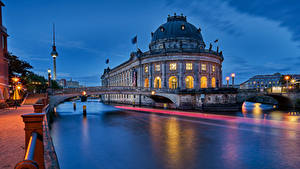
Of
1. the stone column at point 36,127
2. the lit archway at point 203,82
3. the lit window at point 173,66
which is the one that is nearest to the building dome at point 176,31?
the lit window at point 173,66

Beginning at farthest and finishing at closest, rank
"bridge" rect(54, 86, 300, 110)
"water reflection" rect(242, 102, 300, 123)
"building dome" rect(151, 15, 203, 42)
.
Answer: "building dome" rect(151, 15, 203, 42) < "bridge" rect(54, 86, 300, 110) < "water reflection" rect(242, 102, 300, 123)

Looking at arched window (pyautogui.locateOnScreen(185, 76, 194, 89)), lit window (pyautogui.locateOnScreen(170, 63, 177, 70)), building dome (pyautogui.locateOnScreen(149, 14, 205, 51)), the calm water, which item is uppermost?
building dome (pyautogui.locateOnScreen(149, 14, 205, 51))

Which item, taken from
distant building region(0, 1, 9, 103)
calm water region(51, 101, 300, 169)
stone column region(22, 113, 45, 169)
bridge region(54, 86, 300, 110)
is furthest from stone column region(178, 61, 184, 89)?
stone column region(22, 113, 45, 169)

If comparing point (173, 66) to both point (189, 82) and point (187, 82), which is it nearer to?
point (187, 82)

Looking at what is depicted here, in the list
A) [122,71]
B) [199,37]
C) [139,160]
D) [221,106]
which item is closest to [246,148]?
[139,160]

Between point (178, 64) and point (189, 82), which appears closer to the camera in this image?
point (178, 64)

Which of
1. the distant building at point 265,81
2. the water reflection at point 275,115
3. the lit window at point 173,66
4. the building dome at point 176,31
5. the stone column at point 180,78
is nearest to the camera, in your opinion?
the water reflection at point 275,115

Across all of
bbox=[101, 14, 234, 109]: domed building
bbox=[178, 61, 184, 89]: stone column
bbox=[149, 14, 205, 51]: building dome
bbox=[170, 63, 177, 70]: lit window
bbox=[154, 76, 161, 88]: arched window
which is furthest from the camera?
bbox=[149, 14, 205, 51]: building dome

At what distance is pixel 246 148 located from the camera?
13344 millimetres

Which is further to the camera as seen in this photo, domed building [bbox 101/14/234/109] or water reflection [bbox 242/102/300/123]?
domed building [bbox 101/14/234/109]

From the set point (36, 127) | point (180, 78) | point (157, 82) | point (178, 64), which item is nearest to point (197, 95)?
point (180, 78)

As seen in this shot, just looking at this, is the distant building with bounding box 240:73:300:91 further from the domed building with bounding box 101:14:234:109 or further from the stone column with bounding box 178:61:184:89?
the stone column with bounding box 178:61:184:89

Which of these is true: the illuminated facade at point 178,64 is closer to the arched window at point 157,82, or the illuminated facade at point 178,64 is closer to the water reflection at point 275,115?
the arched window at point 157,82

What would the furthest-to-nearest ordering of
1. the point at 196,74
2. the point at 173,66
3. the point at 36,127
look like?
the point at 173,66 → the point at 196,74 → the point at 36,127
